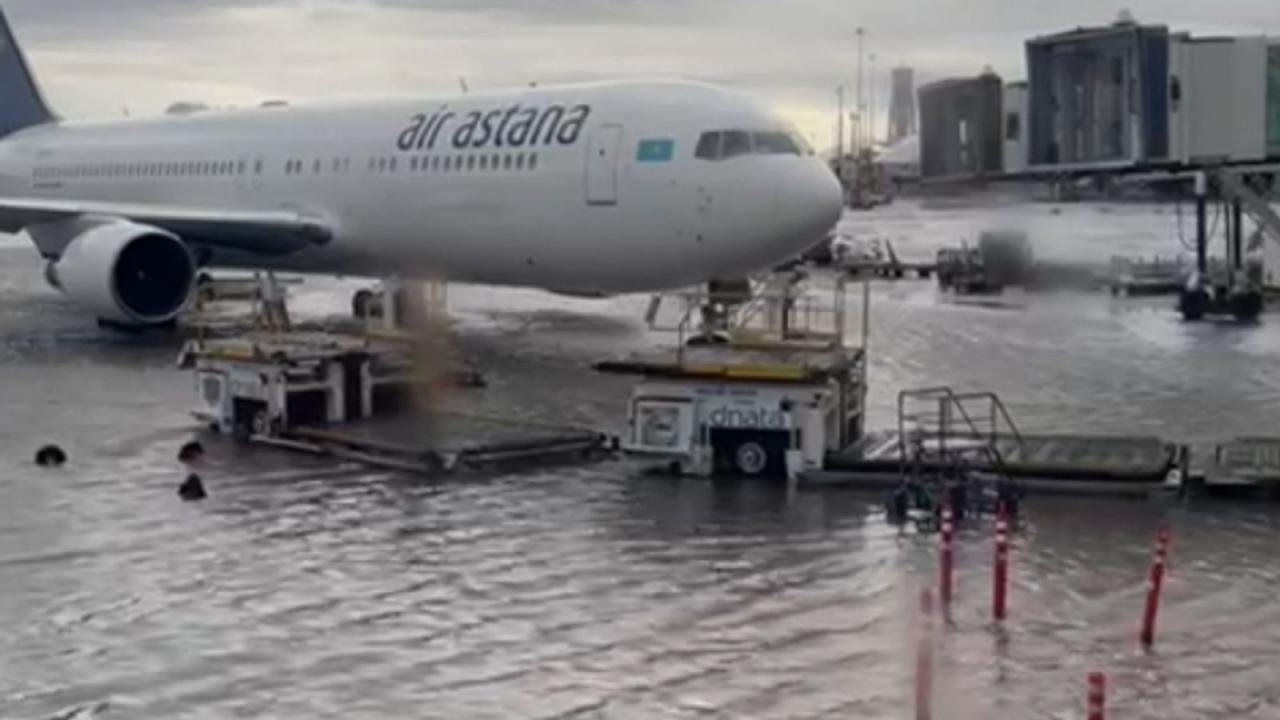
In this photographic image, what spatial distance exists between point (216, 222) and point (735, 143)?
1004cm

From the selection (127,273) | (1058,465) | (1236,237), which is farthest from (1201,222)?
(1058,465)

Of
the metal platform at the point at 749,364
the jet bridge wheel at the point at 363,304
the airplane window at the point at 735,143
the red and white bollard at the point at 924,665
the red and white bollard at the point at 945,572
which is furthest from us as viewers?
the jet bridge wheel at the point at 363,304

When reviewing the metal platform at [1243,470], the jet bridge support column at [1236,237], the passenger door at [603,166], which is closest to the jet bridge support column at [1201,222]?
the jet bridge support column at [1236,237]

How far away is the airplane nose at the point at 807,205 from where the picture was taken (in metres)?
22.0

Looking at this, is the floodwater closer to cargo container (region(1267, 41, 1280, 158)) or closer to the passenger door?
the passenger door

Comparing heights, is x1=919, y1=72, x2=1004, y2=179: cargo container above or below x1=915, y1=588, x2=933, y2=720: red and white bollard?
above

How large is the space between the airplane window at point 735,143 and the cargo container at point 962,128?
11.8 feet

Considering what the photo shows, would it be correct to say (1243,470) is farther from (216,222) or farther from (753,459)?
(216,222)

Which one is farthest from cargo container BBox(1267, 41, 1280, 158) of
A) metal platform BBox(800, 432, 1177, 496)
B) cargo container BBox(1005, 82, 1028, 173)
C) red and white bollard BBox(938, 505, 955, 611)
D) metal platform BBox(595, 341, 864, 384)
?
red and white bollard BBox(938, 505, 955, 611)

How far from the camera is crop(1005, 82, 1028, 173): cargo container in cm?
2397

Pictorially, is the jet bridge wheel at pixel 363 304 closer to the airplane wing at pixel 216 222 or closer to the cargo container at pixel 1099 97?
the airplane wing at pixel 216 222

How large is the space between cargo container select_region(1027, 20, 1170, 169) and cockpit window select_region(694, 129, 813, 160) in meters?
3.20

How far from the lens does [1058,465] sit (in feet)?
50.7

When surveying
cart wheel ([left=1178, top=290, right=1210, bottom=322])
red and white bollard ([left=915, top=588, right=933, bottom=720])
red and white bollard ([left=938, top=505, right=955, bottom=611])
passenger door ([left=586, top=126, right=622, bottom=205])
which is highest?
passenger door ([left=586, top=126, right=622, bottom=205])
